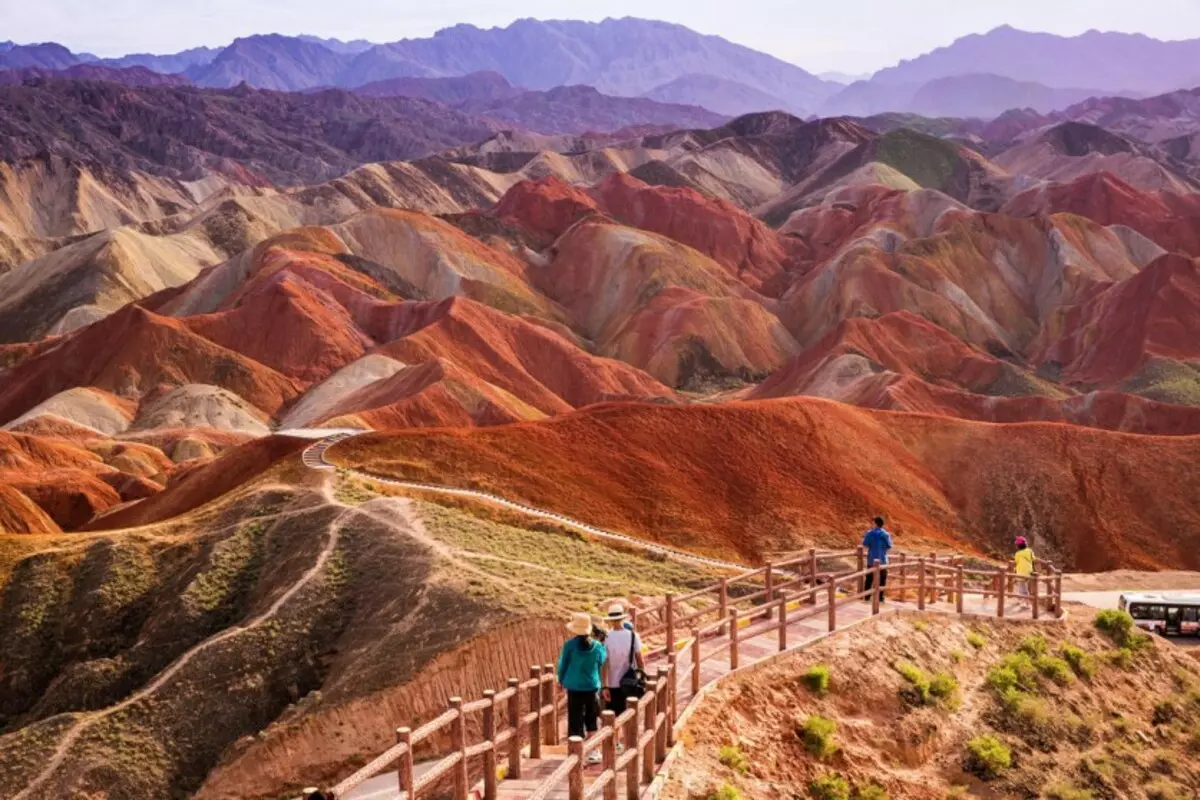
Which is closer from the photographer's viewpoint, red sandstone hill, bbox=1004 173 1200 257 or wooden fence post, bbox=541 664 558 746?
wooden fence post, bbox=541 664 558 746

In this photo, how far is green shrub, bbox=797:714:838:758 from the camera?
19750 millimetres

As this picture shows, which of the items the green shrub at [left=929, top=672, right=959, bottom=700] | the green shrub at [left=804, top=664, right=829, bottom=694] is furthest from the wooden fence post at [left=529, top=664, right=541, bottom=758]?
the green shrub at [left=929, top=672, right=959, bottom=700]

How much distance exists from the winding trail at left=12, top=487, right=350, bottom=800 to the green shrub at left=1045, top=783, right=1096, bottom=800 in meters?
17.0

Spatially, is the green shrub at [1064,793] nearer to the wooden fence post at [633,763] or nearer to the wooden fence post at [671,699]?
the wooden fence post at [671,699]

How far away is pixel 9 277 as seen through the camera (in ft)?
478

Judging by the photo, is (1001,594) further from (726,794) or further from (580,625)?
(580,625)

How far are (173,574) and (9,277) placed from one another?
125 metres

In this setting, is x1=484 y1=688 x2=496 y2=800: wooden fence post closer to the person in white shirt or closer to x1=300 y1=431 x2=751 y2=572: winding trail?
the person in white shirt

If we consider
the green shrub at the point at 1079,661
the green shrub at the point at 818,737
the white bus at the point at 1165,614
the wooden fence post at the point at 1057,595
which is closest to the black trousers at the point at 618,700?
the green shrub at the point at 818,737

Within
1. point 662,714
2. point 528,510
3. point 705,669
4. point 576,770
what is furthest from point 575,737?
point 528,510

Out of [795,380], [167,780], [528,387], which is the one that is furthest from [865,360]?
[167,780]

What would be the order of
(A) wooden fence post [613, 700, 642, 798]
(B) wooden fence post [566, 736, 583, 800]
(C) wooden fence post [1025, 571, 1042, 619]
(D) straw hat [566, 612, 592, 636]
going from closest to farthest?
(B) wooden fence post [566, 736, 583, 800], (A) wooden fence post [613, 700, 642, 798], (D) straw hat [566, 612, 592, 636], (C) wooden fence post [1025, 571, 1042, 619]

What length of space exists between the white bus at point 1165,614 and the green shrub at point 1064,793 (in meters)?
19.2

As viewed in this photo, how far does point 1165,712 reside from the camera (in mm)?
26219
